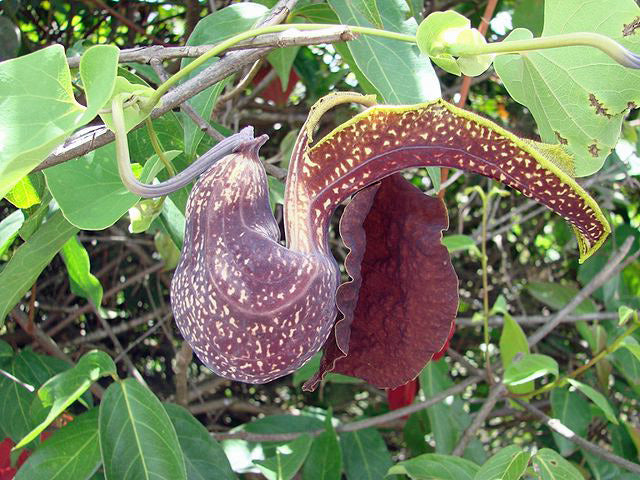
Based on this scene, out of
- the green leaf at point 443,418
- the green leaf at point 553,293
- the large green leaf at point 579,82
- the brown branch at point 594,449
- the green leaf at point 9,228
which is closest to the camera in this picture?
the large green leaf at point 579,82

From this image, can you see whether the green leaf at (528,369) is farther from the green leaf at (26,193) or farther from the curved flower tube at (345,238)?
the green leaf at (26,193)

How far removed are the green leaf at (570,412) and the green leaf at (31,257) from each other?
2.61 feet

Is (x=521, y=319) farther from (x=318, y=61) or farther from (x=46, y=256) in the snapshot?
(x=46, y=256)

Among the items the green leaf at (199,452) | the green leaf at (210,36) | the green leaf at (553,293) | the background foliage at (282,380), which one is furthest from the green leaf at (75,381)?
the green leaf at (553,293)

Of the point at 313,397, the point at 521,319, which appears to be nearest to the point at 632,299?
the point at 521,319

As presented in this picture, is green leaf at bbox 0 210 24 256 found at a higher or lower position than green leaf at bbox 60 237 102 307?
higher

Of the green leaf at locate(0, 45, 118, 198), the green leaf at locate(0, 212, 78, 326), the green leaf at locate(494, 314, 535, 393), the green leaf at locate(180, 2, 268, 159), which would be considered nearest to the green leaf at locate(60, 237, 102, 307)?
the green leaf at locate(0, 212, 78, 326)

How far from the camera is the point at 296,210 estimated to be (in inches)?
20.8

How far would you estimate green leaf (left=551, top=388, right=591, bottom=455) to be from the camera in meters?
1.18

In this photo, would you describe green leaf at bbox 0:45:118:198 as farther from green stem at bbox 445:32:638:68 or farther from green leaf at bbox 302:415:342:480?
green leaf at bbox 302:415:342:480

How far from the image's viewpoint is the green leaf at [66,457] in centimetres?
82

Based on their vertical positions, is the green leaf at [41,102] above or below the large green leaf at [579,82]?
above

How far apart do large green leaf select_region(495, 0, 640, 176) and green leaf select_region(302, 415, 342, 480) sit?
1.91 feet

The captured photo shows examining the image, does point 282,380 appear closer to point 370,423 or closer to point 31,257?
point 370,423
